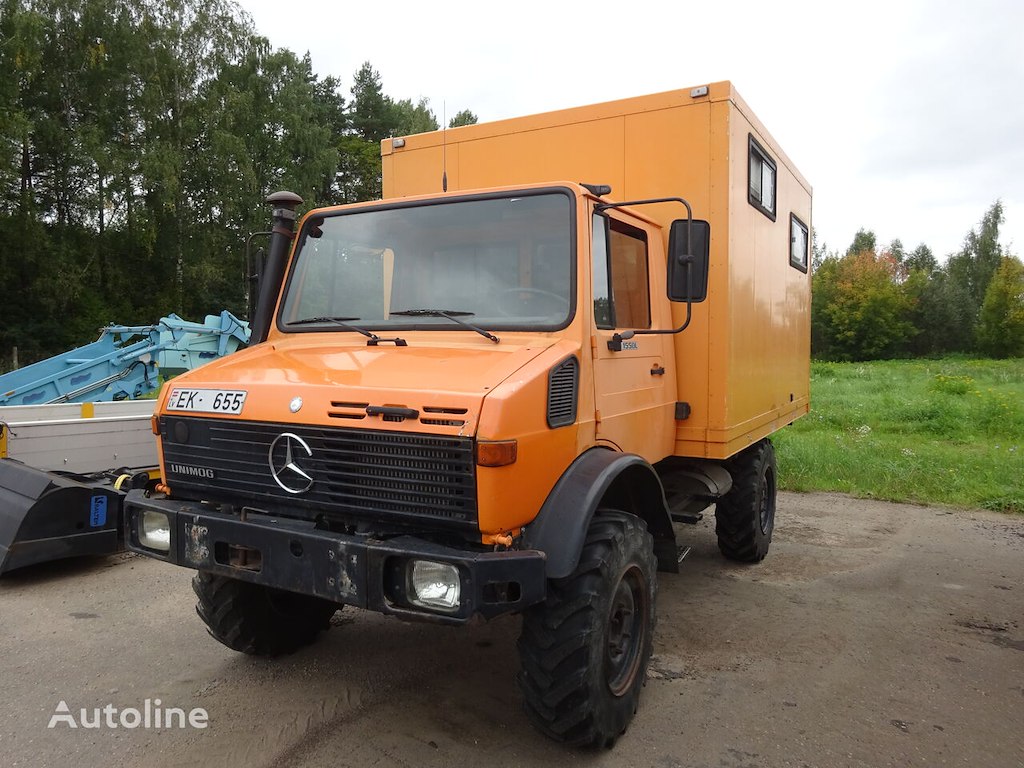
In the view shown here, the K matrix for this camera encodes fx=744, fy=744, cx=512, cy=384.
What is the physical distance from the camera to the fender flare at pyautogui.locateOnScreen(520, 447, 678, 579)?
286cm

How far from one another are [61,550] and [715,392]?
4.59 meters

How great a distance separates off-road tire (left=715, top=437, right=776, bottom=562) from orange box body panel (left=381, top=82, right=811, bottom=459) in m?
0.62

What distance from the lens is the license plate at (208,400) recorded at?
3148 mm

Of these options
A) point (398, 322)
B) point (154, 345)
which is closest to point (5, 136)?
point (154, 345)

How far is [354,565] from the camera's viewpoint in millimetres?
2732

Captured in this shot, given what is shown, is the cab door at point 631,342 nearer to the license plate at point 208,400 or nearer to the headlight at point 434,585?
the headlight at point 434,585

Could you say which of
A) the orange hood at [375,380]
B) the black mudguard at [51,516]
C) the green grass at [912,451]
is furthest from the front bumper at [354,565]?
the green grass at [912,451]

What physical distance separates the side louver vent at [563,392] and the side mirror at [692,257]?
0.74 meters

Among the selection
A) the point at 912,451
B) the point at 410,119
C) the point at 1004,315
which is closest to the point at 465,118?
the point at 410,119

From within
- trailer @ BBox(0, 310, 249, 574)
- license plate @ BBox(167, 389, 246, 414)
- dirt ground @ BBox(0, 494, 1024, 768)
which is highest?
license plate @ BBox(167, 389, 246, 414)

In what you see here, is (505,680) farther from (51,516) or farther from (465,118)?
(465,118)

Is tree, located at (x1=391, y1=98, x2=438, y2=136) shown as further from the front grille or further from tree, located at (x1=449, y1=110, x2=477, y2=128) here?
the front grille

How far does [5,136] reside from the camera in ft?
71.0

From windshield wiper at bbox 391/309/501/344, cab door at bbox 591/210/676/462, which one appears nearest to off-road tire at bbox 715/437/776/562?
cab door at bbox 591/210/676/462
